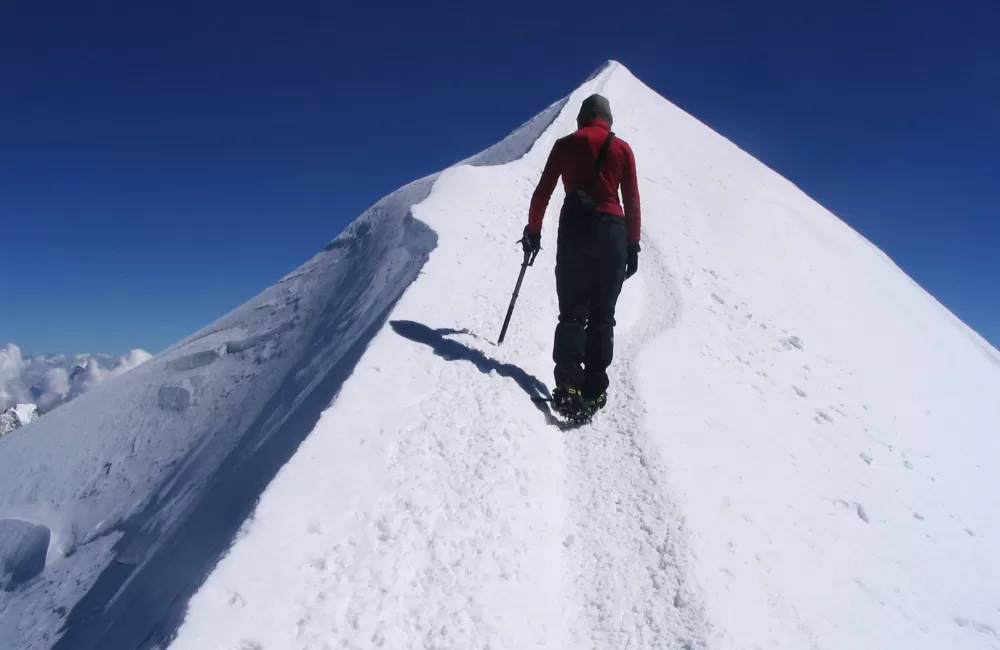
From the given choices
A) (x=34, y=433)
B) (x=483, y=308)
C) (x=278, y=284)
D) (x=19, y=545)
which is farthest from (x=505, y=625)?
(x=34, y=433)

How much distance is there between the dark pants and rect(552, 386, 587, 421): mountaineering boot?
3.1 inches

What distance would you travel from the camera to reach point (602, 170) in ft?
17.6

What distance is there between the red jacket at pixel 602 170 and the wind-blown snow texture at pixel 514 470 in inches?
65.2

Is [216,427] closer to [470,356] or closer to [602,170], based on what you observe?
[470,356]

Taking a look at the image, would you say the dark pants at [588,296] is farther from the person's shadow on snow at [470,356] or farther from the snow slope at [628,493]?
the snow slope at [628,493]

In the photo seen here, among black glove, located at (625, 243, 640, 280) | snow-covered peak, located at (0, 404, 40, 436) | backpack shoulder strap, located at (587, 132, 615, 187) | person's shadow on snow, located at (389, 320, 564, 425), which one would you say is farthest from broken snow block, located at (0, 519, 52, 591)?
snow-covered peak, located at (0, 404, 40, 436)

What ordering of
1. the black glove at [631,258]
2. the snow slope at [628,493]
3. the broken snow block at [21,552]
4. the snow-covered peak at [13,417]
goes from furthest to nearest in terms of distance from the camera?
the snow-covered peak at [13,417] → the broken snow block at [21,552] → the black glove at [631,258] → the snow slope at [628,493]

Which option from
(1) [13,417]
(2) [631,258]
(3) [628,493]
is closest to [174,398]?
(2) [631,258]

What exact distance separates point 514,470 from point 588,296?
6.28ft

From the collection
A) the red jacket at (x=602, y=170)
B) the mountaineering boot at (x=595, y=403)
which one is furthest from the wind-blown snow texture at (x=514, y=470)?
the red jacket at (x=602, y=170)

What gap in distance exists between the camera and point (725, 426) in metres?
5.49

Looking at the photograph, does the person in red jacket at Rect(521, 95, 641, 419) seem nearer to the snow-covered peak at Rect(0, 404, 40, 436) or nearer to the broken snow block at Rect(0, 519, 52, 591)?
the broken snow block at Rect(0, 519, 52, 591)

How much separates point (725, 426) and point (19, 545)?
9.58 m

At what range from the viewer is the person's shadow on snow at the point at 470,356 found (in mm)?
5414
